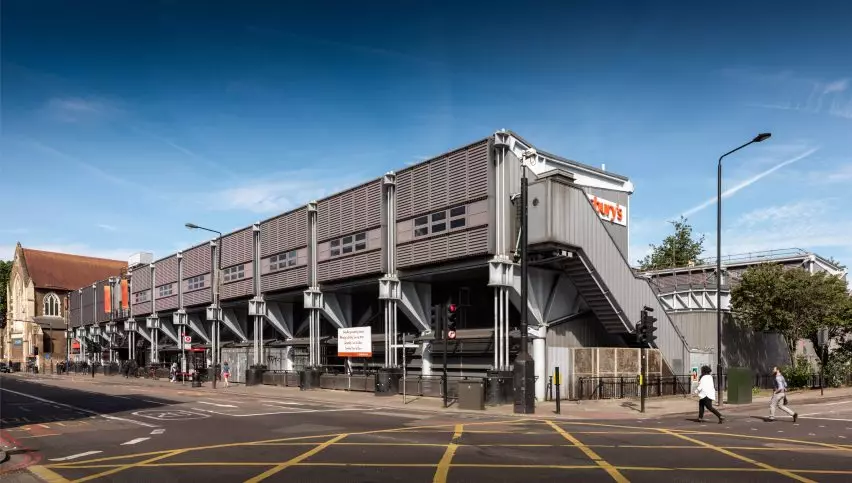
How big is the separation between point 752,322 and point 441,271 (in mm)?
17753

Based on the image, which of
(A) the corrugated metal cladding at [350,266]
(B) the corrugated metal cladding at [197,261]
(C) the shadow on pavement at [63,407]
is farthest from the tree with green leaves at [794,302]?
(B) the corrugated metal cladding at [197,261]

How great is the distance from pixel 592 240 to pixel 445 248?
6.79m

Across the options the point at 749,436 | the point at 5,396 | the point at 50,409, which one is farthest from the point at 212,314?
the point at 749,436

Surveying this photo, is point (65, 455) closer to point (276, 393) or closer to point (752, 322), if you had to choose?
point (276, 393)

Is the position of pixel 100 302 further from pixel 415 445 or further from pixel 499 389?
pixel 415 445

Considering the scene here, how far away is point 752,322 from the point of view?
3691 centimetres

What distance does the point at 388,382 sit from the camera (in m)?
34.3

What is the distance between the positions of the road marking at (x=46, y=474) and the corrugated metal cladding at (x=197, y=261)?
1662 inches

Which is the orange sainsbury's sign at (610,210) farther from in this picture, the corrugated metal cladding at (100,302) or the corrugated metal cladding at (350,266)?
the corrugated metal cladding at (100,302)

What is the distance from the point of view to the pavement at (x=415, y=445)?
455 inches

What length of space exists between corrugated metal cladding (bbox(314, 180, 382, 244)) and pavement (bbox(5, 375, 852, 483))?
1381 cm

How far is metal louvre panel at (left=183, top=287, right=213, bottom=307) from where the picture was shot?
55272 mm

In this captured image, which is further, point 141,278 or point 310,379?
point 141,278

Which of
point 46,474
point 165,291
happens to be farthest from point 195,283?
point 46,474
